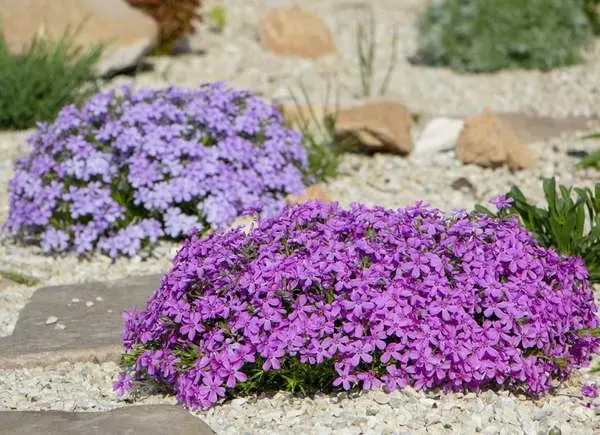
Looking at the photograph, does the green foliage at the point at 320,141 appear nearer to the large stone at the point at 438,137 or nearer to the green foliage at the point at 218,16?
the large stone at the point at 438,137

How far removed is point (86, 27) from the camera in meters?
8.64

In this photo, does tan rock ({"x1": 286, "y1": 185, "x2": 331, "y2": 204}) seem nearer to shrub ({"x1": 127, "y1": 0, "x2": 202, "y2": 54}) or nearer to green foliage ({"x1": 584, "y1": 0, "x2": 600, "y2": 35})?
shrub ({"x1": 127, "y1": 0, "x2": 202, "y2": 54})

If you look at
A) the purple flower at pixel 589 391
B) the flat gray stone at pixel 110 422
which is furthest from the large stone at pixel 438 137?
the flat gray stone at pixel 110 422

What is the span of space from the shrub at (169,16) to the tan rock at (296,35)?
91 cm

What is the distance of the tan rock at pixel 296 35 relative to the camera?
10.1 metres

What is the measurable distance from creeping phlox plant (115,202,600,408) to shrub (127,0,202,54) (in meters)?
5.94

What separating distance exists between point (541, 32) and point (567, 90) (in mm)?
846

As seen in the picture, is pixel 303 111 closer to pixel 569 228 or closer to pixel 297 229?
pixel 569 228

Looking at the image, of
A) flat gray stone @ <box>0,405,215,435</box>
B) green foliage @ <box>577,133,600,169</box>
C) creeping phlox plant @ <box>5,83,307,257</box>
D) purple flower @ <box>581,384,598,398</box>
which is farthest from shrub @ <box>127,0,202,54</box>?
purple flower @ <box>581,384,598,398</box>

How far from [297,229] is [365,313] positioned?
0.51 m

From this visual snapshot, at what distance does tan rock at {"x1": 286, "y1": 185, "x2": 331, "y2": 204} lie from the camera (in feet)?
18.6

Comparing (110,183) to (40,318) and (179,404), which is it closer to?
(40,318)

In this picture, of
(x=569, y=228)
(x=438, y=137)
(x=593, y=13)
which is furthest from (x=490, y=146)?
(x=593, y=13)

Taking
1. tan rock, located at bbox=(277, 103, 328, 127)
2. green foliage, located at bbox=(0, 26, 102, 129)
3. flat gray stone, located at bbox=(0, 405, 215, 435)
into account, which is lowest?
flat gray stone, located at bbox=(0, 405, 215, 435)
